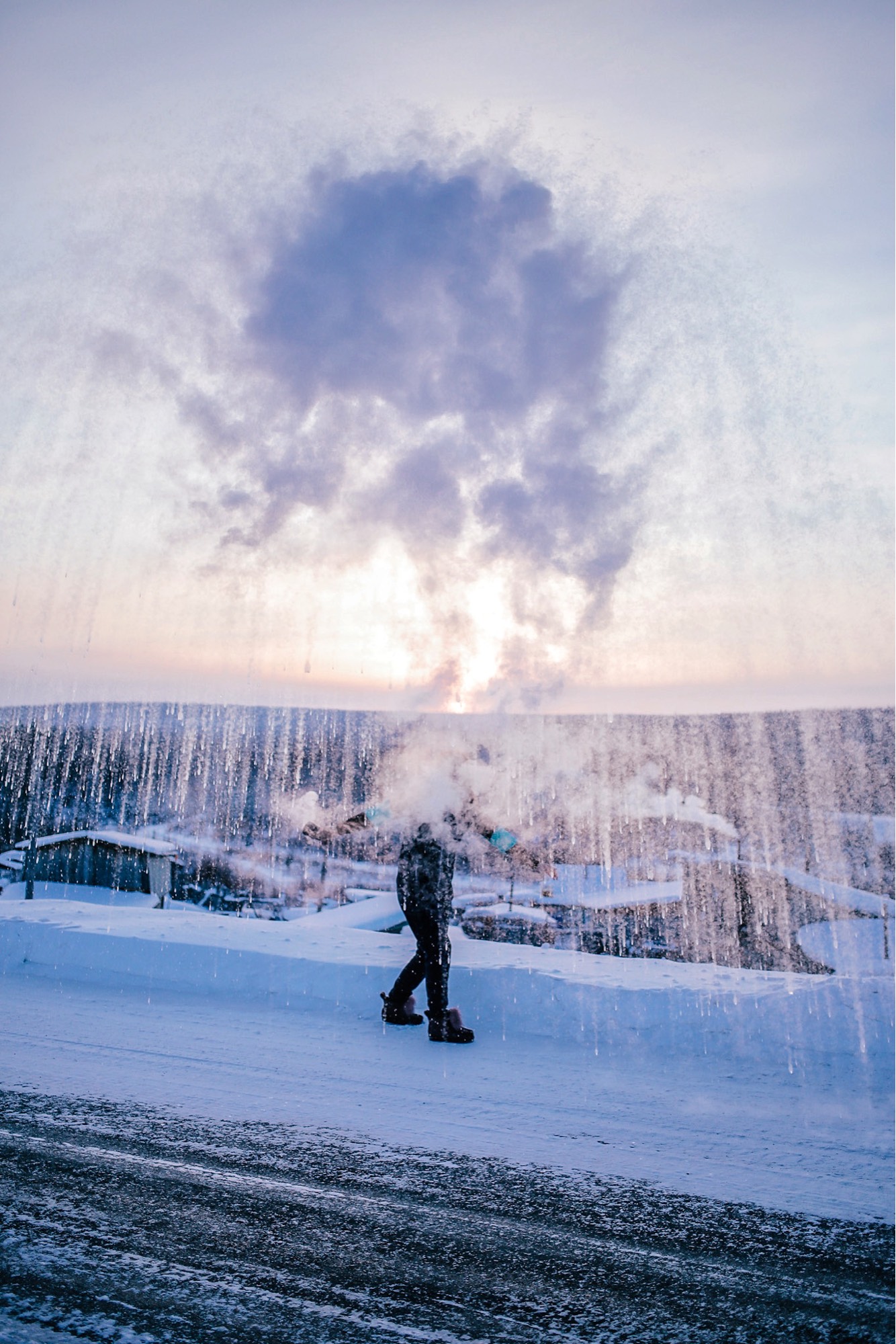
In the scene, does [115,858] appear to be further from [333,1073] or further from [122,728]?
[122,728]

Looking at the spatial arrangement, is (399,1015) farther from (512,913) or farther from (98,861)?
(98,861)

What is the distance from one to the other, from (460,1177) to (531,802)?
4152mm

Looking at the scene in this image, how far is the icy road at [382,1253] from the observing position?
2.29 meters

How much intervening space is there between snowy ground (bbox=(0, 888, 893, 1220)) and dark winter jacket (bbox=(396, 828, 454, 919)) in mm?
830

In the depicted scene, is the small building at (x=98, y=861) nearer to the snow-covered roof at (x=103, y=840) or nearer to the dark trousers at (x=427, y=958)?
the snow-covered roof at (x=103, y=840)

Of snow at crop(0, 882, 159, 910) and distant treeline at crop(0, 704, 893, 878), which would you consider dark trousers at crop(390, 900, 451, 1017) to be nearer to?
distant treeline at crop(0, 704, 893, 878)

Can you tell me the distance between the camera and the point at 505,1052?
5.30 m

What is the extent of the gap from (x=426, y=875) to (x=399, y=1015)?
1069 mm

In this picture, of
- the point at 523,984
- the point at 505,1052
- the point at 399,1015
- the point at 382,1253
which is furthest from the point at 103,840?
the point at 382,1253

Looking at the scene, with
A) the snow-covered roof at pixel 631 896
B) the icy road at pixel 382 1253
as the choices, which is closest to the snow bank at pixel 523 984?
the icy road at pixel 382 1253

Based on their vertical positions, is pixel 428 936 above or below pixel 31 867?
above

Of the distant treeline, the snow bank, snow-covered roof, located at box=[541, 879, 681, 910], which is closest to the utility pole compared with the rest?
the distant treeline

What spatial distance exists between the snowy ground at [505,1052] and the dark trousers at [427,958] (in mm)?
312

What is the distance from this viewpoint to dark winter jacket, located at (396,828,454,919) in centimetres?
605
